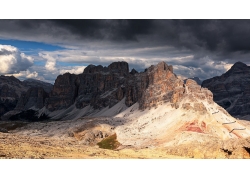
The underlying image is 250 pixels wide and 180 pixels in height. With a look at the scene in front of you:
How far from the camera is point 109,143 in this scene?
122625mm

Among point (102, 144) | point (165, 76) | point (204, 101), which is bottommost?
point (102, 144)

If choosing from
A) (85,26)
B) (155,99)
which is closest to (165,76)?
(155,99)

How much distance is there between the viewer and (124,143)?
115375mm

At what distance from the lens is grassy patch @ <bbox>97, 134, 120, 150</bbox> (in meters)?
116

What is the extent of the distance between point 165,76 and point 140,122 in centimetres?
3738

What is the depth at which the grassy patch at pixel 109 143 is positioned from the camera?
116 metres

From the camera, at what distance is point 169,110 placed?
14575 centimetres

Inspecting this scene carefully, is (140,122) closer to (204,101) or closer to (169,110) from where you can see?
(169,110)

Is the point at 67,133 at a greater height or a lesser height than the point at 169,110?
lesser
